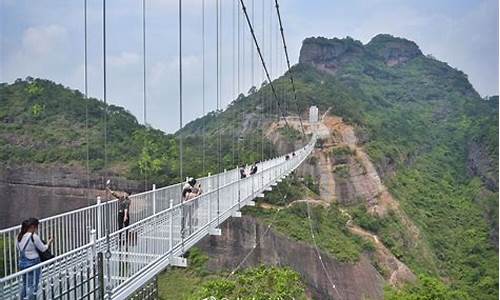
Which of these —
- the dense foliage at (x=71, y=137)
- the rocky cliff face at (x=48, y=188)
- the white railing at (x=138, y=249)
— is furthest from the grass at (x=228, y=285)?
the white railing at (x=138, y=249)

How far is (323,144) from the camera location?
2678 centimetres

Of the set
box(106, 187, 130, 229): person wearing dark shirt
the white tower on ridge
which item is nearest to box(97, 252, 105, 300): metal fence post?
box(106, 187, 130, 229): person wearing dark shirt

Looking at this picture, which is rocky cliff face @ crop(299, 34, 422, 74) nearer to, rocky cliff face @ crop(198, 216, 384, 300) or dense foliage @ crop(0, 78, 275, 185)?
dense foliage @ crop(0, 78, 275, 185)

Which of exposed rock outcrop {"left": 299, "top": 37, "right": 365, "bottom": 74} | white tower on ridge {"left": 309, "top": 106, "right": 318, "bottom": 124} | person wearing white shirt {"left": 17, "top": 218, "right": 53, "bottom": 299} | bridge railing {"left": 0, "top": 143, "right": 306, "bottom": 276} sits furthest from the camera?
exposed rock outcrop {"left": 299, "top": 37, "right": 365, "bottom": 74}

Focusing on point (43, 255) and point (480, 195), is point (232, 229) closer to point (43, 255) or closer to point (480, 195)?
point (43, 255)

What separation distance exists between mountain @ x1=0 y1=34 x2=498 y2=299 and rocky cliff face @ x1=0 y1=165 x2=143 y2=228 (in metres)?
0.30

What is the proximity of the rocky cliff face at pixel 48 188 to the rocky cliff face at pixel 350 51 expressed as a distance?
111 feet

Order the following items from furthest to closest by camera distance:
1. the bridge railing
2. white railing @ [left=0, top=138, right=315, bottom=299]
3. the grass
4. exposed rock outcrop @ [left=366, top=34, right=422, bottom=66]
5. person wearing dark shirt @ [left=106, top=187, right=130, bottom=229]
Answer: exposed rock outcrop @ [left=366, top=34, right=422, bottom=66]
the grass
person wearing dark shirt @ [left=106, top=187, right=130, bottom=229]
the bridge railing
white railing @ [left=0, top=138, right=315, bottom=299]

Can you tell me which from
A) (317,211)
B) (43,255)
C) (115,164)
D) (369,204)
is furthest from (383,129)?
(43,255)

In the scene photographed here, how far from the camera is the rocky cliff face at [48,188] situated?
46.0 ft

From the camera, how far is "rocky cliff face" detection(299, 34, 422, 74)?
48406 mm

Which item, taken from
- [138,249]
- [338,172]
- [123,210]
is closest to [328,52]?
[338,172]

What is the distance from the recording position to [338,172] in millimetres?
25125

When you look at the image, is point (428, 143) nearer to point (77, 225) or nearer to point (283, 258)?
point (283, 258)
